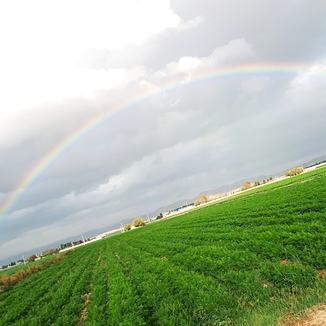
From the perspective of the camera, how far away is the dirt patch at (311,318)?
5.27 metres

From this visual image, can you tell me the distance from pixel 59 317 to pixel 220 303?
9055 millimetres

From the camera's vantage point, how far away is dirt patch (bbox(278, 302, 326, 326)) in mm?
5270

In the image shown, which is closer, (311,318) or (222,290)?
(311,318)

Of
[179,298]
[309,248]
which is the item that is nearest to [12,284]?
[179,298]

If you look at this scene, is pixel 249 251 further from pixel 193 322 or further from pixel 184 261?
pixel 193 322

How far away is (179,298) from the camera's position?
9219 mm

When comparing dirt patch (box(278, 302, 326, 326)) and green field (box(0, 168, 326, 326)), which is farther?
green field (box(0, 168, 326, 326))

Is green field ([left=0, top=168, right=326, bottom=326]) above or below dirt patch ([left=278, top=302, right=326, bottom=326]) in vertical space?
below

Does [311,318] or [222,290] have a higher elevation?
[311,318]

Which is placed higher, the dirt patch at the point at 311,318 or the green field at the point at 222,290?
the dirt patch at the point at 311,318

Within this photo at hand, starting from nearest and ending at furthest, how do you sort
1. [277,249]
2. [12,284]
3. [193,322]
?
[193,322]
[277,249]
[12,284]

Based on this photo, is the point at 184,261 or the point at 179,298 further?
the point at 184,261

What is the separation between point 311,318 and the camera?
5.46m

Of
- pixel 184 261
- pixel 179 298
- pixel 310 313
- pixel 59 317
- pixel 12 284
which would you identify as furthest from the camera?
pixel 12 284
